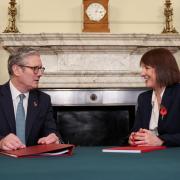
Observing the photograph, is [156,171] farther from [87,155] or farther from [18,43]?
[18,43]

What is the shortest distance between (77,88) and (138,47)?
0.84 meters

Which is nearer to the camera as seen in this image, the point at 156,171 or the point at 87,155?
the point at 156,171

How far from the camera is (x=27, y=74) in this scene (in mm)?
2736

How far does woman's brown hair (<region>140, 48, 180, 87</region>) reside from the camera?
2.67m

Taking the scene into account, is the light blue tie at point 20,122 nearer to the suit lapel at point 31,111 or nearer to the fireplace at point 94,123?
the suit lapel at point 31,111

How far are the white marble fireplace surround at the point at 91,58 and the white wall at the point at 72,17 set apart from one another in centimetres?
25

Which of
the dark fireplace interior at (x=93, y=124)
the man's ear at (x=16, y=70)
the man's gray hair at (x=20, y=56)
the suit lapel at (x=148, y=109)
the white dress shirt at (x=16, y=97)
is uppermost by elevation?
the man's gray hair at (x=20, y=56)

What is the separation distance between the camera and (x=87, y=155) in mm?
1810

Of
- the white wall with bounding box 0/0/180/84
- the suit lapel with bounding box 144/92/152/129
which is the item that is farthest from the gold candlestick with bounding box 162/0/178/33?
the suit lapel with bounding box 144/92/152/129

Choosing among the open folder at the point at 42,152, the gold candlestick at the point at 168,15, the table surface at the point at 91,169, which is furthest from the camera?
the gold candlestick at the point at 168,15

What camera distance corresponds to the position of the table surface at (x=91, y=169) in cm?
140

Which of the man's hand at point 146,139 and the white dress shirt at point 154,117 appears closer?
the man's hand at point 146,139

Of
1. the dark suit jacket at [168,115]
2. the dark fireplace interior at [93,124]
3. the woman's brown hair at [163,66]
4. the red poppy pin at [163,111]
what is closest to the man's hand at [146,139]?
the dark suit jacket at [168,115]

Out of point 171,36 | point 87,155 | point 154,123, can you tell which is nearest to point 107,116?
point 171,36
